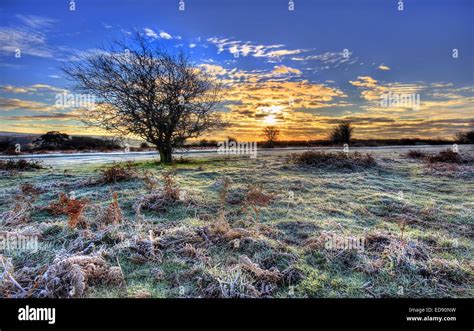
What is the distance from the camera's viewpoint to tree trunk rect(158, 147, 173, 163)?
804 cm

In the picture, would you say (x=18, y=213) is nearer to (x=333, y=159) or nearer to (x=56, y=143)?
(x=56, y=143)

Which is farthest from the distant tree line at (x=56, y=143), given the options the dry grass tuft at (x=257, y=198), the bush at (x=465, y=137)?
the bush at (x=465, y=137)

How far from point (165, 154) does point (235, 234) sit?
498 centimetres

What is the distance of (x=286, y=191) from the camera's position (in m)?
6.04

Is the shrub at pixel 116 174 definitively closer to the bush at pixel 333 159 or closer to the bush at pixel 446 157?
the bush at pixel 333 159

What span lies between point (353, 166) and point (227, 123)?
4442 mm

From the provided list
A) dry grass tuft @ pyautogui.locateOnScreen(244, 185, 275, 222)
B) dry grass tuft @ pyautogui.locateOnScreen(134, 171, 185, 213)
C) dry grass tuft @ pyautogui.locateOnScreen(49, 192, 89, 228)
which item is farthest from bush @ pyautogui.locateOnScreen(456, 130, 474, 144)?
dry grass tuft @ pyautogui.locateOnScreen(49, 192, 89, 228)

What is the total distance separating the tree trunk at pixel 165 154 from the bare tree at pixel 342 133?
472 cm

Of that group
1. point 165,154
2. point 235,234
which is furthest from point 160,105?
point 235,234

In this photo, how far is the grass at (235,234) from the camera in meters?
2.86

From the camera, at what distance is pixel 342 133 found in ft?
18.9

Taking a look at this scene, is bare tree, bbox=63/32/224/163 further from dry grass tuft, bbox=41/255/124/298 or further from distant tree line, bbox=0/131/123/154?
dry grass tuft, bbox=41/255/124/298

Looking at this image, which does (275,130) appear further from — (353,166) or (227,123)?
(353,166)
